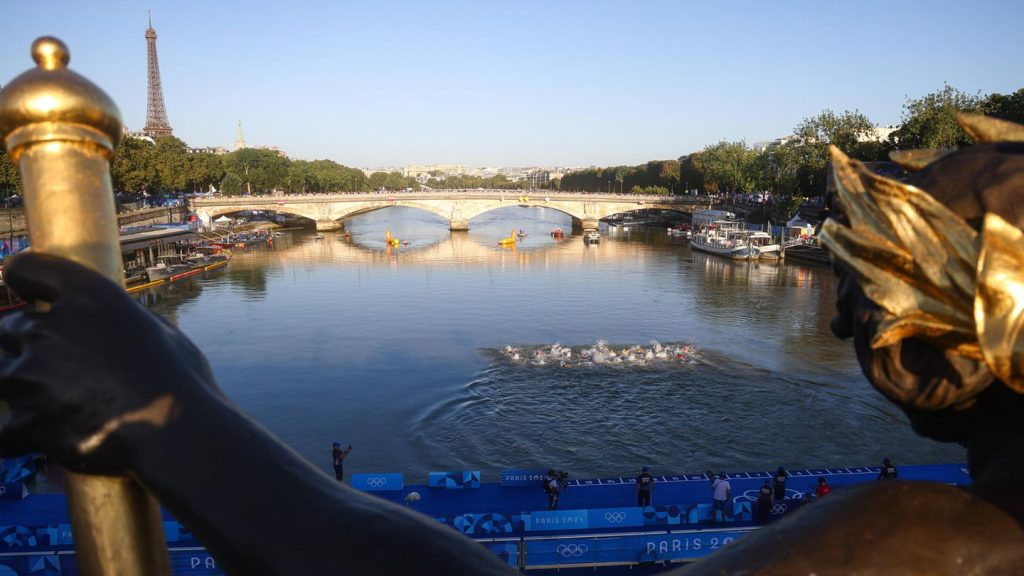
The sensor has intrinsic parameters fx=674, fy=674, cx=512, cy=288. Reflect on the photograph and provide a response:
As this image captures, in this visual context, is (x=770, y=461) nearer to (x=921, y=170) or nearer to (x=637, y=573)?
(x=637, y=573)

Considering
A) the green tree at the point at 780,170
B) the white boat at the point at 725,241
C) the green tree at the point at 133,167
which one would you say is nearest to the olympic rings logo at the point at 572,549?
the white boat at the point at 725,241

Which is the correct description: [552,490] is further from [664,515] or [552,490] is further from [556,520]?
[664,515]

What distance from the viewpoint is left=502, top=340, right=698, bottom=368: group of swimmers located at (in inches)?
793

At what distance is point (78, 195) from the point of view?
57.6 inches

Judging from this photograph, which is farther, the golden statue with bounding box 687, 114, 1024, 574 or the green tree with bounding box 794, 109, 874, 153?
the green tree with bounding box 794, 109, 874, 153

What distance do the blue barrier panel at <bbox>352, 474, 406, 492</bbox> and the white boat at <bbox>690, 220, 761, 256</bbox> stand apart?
34631mm

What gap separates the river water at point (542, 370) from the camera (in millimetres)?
14305

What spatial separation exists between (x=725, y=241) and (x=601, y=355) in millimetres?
26777

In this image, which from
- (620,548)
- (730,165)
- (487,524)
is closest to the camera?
(620,548)

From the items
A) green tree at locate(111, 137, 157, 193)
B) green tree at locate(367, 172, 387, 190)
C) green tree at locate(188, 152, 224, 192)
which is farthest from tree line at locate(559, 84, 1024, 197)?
green tree at locate(367, 172, 387, 190)

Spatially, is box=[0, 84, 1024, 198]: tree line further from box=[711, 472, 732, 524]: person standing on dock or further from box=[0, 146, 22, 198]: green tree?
box=[711, 472, 732, 524]: person standing on dock

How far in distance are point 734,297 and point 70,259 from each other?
101 ft

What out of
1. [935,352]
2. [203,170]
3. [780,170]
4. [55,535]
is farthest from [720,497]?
[203,170]

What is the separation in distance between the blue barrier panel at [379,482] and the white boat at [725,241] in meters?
34.6
